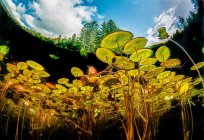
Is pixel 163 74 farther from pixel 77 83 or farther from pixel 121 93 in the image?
pixel 77 83

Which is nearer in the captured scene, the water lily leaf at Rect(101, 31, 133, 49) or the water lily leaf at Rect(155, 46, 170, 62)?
the water lily leaf at Rect(101, 31, 133, 49)

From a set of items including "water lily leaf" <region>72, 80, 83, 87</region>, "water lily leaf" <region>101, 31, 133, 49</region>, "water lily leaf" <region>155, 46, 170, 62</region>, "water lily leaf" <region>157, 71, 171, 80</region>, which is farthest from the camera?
"water lily leaf" <region>72, 80, 83, 87</region>

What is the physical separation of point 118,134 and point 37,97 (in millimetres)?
411

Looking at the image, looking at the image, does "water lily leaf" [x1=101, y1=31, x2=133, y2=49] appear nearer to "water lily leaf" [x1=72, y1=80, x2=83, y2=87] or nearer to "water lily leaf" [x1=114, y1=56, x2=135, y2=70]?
"water lily leaf" [x1=114, y1=56, x2=135, y2=70]

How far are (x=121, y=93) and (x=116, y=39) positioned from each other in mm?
421

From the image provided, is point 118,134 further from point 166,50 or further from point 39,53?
point 39,53

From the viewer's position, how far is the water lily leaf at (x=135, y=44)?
45cm

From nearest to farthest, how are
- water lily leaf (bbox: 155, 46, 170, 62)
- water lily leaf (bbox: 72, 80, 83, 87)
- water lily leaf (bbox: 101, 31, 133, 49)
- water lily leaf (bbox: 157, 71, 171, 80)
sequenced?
1. water lily leaf (bbox: 101, 31, 133, 49)
2. water lily leaf (bbox: 155, 46, 170, 62)
3. water lily leaf (bbox: 157, 71, 171, 80)
4. water lily leaf (bbox: 72, 80, 83, 87)

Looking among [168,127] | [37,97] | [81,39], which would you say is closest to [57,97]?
[37,97]

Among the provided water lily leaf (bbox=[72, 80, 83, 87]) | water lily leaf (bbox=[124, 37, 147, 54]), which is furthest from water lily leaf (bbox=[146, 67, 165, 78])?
water lily leaf (bbox=[72, 80, 83, 87])

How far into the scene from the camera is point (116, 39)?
0.43 meters

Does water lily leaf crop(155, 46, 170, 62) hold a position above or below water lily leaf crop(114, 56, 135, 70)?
above

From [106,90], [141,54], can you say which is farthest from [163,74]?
[106,90]

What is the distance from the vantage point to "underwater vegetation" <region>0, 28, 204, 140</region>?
1.60ft
